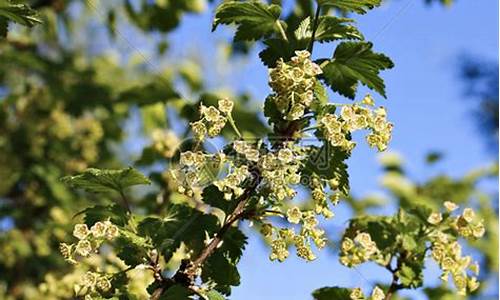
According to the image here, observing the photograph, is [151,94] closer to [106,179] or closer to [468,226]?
[106,179]

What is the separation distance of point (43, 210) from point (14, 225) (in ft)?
0.62

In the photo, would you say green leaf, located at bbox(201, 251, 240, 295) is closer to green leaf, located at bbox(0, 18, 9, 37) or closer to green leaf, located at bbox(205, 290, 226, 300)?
green leaf, located at bbox(205, 290, 226, 300)

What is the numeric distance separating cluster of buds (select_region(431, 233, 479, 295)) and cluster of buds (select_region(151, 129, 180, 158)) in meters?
1.24

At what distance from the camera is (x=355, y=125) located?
1405 millimetres

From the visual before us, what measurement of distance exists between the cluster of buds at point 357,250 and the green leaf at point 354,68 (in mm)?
363

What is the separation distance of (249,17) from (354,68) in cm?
26

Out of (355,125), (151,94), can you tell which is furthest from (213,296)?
(151,94)

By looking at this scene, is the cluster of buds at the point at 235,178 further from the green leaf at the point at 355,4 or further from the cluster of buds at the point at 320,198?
the green leaf at the point at 355,4

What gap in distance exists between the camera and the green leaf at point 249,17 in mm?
1569

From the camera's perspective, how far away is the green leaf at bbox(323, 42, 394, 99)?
61.4 inches

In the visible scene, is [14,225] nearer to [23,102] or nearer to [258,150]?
[23,102]

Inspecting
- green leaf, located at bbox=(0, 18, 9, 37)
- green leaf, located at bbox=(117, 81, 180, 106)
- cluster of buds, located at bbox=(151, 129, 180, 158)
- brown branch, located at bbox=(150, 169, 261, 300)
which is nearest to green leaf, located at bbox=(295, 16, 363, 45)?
brown branch, located at bbox=(150, 169, 261, 300)

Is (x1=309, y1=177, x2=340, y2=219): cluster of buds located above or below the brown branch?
above

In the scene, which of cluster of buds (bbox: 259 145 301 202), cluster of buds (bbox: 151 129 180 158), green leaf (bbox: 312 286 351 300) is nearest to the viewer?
cluster of buds (bbox: 259 145 301 202)
